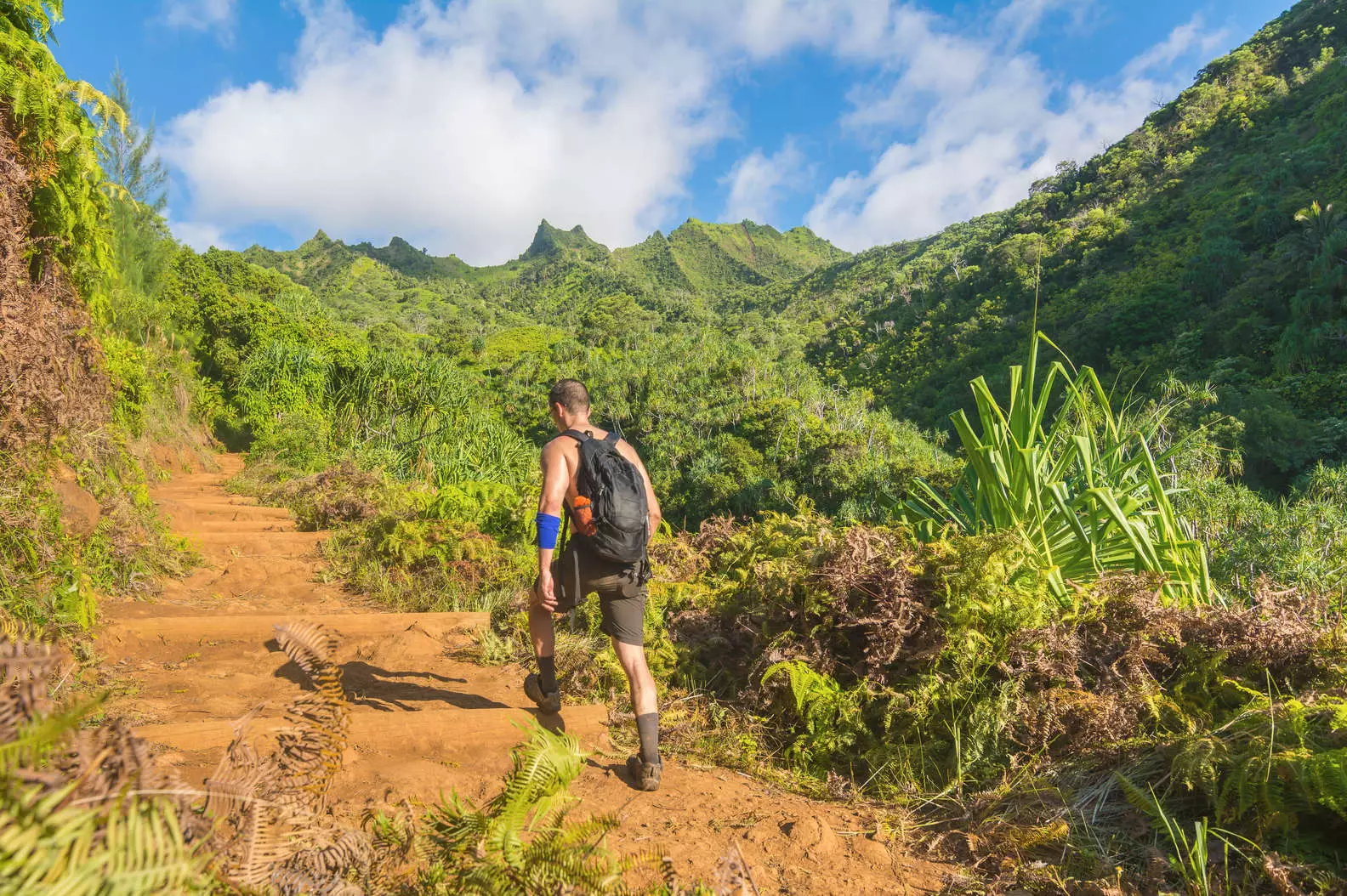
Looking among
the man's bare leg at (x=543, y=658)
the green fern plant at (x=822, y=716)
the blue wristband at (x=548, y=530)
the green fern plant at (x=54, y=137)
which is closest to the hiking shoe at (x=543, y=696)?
the man's bare leg at (x=543, y=658)

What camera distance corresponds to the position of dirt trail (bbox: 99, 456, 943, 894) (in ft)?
7.93

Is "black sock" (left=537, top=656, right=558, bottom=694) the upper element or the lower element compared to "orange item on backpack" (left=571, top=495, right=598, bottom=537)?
lower

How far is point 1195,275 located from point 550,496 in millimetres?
41901

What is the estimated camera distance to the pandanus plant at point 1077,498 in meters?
3.43

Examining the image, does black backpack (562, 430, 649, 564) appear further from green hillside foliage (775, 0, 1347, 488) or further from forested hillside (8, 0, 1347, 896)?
green hillside foliage (775, 0, 1347, 488)

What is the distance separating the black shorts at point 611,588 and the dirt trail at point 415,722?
578 millimetres

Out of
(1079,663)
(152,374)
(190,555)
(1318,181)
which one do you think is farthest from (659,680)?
(1318,181)

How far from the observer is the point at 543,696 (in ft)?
11.2

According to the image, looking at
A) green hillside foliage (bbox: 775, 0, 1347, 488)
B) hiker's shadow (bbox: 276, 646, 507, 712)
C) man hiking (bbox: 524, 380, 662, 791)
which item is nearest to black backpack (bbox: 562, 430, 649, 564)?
man hiking (bbox: 524, 380, 662, 791)

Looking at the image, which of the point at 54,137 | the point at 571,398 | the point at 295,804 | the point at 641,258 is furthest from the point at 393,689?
the point at 641,258

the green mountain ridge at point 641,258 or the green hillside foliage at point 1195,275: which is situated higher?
the green mountain ridge at point 641,258

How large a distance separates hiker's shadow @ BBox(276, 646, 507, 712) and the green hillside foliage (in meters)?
23.7

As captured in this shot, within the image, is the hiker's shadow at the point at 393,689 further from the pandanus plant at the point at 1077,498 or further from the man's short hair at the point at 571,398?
the pandanus plant at the point at 1077,498

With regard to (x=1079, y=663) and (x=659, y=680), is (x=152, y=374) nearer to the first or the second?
(x=659, y=680)
